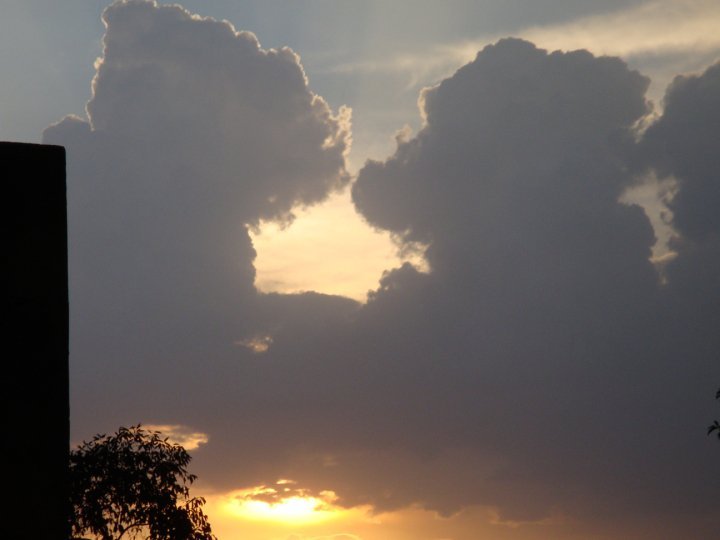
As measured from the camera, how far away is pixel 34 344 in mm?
10023

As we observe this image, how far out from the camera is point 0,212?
10.1 meters

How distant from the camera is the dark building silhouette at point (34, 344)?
969cm

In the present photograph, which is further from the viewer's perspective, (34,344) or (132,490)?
(132,490)

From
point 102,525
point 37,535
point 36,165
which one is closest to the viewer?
point 37,535

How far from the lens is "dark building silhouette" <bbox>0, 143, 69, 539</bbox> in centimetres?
969

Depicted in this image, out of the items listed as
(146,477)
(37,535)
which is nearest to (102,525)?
(146,477)

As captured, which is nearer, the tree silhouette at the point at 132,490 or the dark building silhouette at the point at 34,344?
the dark building silhouette at the point at 34,344

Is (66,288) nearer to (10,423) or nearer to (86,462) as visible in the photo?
(10,423)

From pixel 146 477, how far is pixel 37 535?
99.5 ft

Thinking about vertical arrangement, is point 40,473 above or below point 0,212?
below

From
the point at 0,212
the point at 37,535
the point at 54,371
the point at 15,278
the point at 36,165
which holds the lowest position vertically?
the point at 37,535

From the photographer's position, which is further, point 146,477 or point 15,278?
point 146,477

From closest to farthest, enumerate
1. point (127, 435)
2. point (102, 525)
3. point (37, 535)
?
point (37, 535), point (102, 525), point (127, 435)

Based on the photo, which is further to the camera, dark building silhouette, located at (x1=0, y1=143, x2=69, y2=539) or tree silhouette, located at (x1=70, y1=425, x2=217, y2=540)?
tree silhouette, located at (x1=70, y1=425, x2=217, y2=540)
